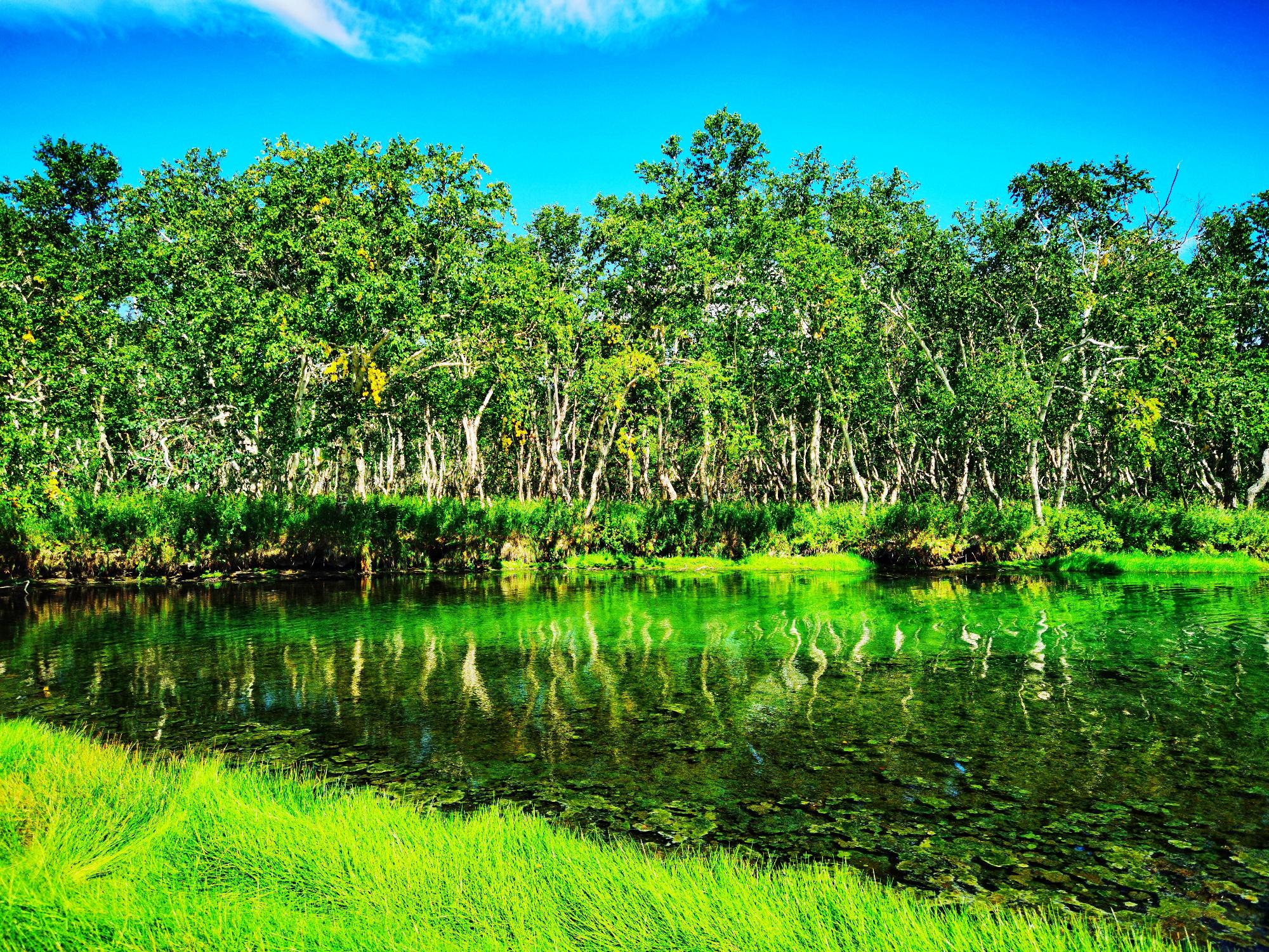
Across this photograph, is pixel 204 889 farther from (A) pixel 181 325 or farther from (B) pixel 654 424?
(B) pixel 654 424

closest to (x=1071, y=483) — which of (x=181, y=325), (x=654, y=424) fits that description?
(x=654, y=424)

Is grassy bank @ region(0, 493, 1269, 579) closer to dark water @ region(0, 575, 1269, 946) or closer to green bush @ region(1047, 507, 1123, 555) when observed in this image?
green bush @ region(1047, 507, 1123, 555)

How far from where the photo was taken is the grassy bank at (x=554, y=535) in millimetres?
25969

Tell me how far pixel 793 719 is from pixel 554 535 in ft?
80.3

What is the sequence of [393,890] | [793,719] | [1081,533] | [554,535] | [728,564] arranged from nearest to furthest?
[393,890] → [793,719] → [1081,533] → [728,564] → [554,535]

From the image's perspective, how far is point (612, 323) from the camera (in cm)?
3656

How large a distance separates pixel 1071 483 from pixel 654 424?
122 ft

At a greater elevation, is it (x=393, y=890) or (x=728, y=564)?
(x=393, y=890)

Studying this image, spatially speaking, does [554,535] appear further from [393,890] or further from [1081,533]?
[393,890]

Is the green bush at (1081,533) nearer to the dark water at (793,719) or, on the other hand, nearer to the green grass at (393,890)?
the dark water at (793,719)

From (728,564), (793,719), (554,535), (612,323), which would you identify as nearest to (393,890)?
(793,719)

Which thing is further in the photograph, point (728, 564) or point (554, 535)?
point (554, 535)

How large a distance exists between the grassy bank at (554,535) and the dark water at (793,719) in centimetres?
560

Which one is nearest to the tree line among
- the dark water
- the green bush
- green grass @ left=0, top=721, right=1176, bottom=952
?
the green bush
